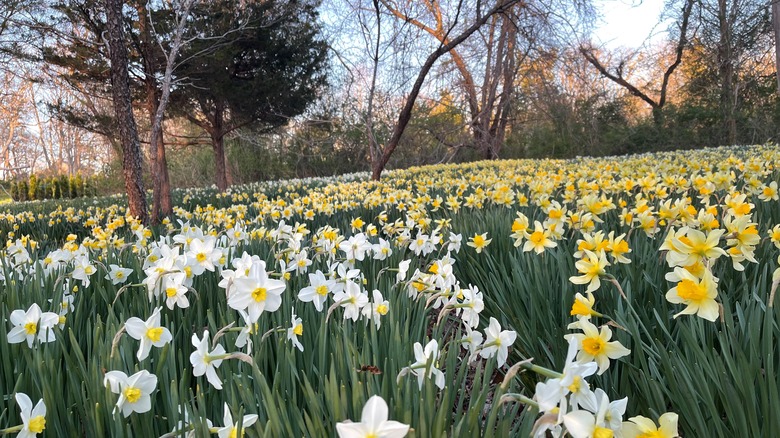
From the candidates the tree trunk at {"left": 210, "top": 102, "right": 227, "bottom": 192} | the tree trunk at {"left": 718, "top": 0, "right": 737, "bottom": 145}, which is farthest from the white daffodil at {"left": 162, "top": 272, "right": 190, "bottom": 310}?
the tree trunk at {"left": 718, "top": 0, "right": 737, "bottom": 145}

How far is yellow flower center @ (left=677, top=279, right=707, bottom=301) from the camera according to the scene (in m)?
0.93

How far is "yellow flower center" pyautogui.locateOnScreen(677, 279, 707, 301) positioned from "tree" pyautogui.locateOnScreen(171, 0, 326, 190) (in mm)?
9692

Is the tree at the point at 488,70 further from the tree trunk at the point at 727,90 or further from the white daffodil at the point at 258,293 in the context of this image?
the white daffodil at the point at 258,293

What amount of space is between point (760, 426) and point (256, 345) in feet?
3.57

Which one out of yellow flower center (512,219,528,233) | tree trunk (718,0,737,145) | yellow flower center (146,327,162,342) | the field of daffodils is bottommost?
the field of daffodils

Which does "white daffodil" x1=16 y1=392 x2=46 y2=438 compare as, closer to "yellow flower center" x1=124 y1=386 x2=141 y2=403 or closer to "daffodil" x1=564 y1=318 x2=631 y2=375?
"yellow flower center" x1=124 y1=386 x2=141 y2=403

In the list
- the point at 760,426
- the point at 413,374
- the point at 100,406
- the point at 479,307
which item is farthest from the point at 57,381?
the point at 760,426

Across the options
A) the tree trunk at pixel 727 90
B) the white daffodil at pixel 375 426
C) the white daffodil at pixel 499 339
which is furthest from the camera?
the tree trunk at pixel 727 90

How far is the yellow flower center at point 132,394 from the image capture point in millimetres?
820

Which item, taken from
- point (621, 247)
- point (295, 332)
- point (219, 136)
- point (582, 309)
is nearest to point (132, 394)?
point (295, 332)

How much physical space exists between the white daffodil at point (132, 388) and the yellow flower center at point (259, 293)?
248 millimetres

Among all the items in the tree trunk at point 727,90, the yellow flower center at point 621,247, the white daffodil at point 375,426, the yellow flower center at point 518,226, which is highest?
the tree trunk at point 727,90

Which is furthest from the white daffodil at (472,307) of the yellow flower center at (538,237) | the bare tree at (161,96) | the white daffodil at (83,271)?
the bare tree at (161,96)

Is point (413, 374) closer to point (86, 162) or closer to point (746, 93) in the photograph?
point (746, 93)
